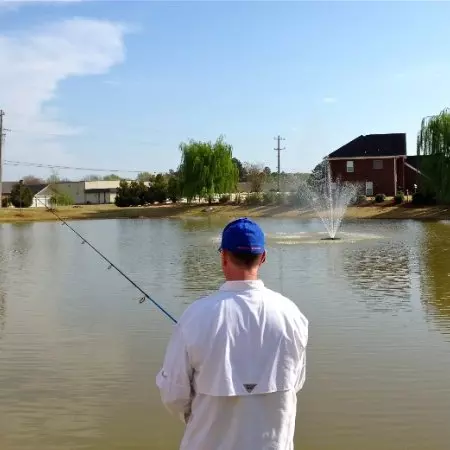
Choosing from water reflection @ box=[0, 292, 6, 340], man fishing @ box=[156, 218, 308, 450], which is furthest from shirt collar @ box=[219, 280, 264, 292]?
water reflection @ box=[0, 292, 6, 340]

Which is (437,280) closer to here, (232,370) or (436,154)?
(232,370)

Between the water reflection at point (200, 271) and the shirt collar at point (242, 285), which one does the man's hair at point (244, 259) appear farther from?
the water reflection at point (200, 271)

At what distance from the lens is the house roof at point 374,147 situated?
66.7 m

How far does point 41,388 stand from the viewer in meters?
7.55

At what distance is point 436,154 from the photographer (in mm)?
52281

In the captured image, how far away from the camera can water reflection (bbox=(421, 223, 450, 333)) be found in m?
11.4

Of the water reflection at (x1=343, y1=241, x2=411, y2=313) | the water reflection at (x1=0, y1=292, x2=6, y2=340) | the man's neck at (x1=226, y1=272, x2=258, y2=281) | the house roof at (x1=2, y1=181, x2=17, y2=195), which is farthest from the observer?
the house roof at (x1=2, y1=181, x2=17, y2=195)

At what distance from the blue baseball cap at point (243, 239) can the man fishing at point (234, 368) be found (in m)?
0.09

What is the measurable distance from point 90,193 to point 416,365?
11141 cm

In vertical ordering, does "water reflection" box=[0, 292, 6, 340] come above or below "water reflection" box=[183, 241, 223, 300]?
below

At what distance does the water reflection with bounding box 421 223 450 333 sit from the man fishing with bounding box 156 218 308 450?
26.1 ft

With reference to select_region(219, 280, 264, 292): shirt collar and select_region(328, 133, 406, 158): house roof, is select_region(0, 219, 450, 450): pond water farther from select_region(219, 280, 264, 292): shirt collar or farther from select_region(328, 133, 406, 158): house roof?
select_region(328, 133, 406, 158): house roof

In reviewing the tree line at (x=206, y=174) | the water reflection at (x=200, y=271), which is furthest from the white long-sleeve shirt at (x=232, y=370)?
the tree line at (x=206, y=174)

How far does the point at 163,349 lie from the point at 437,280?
28.5ft
